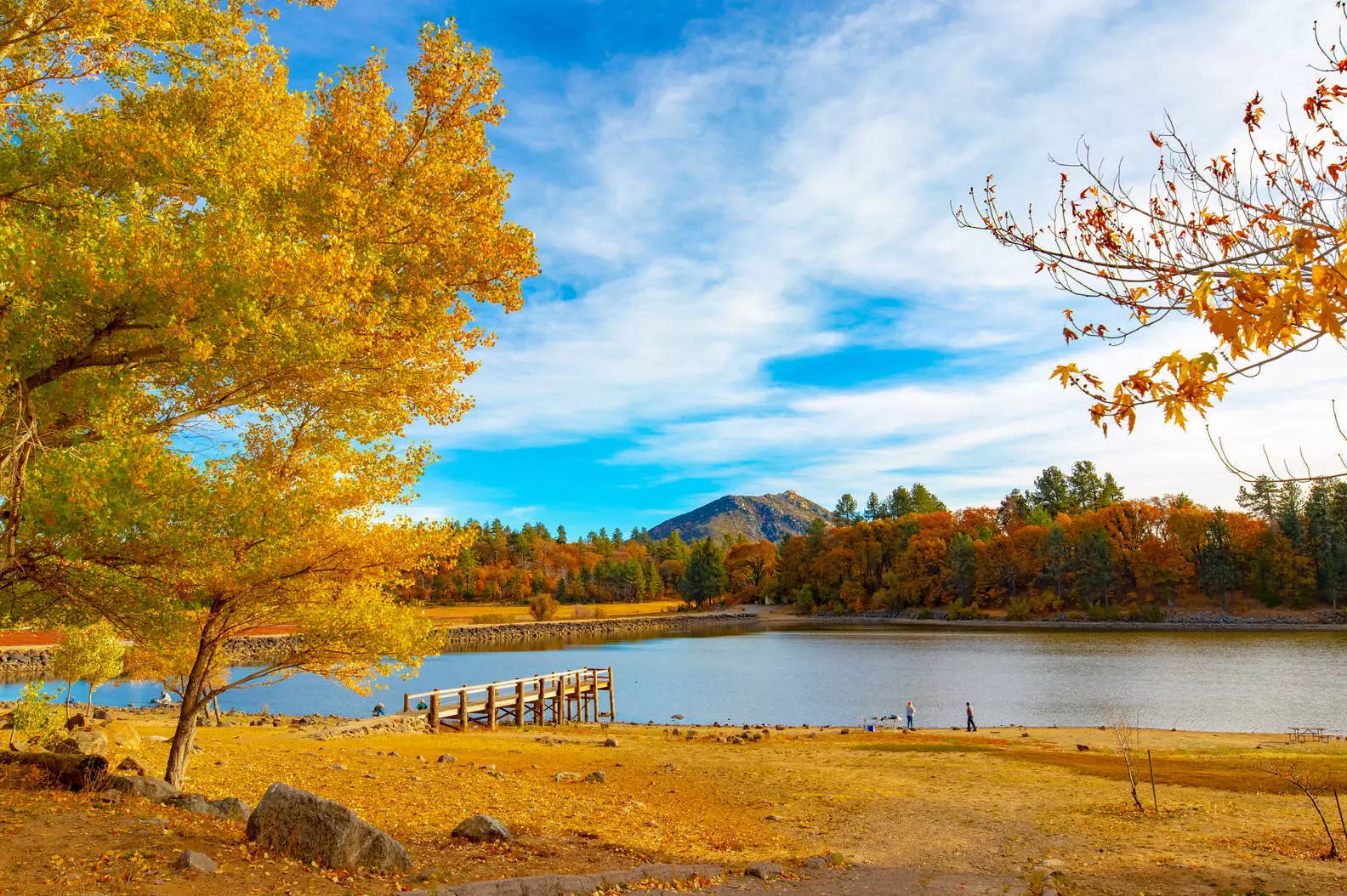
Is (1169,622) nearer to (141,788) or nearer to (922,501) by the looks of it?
(922,501)

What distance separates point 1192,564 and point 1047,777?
7960cm

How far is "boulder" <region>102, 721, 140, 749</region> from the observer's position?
16.0m

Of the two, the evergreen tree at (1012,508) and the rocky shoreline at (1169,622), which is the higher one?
the evergreen tree at (1012,508)

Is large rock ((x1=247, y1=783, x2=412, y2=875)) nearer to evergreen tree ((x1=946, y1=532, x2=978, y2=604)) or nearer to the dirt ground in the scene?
the dirt ground

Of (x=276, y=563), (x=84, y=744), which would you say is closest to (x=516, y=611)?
(x=84, y=744)

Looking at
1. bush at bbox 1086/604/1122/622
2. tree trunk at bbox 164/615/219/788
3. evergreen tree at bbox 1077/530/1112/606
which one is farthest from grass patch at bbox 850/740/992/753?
bush at bbox 1086/604/1122/622

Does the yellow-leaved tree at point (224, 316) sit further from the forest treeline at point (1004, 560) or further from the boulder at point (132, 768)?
the forest treeline at point (1004, 560)

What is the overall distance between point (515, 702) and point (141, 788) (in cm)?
2371

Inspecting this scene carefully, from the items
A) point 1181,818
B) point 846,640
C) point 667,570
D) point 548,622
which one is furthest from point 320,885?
point 667,570

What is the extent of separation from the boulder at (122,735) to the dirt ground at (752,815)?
2.27 ft

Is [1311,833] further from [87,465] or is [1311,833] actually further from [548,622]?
[548,622]

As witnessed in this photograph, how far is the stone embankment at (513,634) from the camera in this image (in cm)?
5262

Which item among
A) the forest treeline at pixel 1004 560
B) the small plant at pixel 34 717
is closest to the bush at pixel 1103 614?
the forest treeline at pixel 1004 560

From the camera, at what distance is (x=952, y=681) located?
41844mm
